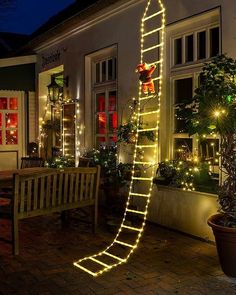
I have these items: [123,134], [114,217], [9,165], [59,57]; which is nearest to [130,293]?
[114,217]

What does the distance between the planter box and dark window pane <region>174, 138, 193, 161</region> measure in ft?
1.62

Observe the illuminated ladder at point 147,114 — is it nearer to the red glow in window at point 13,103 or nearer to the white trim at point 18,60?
the white trim at point 18,60

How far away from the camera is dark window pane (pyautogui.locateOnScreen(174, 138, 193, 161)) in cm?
616

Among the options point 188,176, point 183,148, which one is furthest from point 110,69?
point 188,176

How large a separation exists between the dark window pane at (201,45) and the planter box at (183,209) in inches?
76.2

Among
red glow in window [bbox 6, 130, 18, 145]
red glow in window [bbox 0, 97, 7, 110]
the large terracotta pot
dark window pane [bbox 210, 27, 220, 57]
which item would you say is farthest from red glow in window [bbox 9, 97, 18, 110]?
the large terracotta pot

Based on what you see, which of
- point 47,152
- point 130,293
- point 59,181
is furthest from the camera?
point 47,152

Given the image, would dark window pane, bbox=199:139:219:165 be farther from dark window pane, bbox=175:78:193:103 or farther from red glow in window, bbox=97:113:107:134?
red glow in window, bbox=97:113:107:134

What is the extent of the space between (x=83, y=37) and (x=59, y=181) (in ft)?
13.9

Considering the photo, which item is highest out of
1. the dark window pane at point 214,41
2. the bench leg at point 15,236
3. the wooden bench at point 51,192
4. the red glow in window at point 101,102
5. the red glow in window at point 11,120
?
the dark window pane at point 214,41

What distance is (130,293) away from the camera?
161 inches

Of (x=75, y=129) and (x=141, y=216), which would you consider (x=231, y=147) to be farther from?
(x=75, y=129)

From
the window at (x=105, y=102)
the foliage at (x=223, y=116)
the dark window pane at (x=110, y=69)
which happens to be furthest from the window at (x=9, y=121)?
the foliage at (x=223, y=116)

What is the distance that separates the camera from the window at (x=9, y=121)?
11.5 metres
